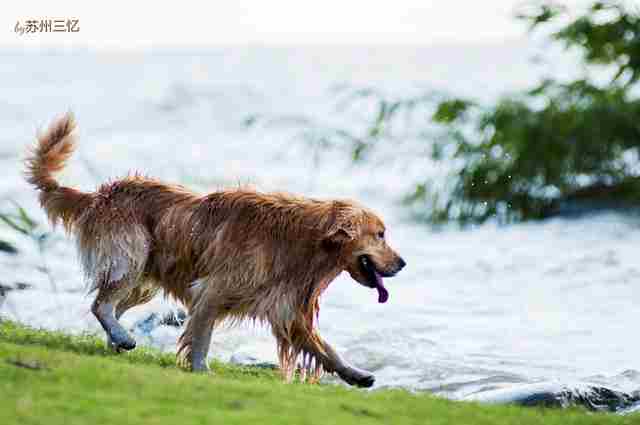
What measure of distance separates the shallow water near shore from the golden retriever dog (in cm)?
45

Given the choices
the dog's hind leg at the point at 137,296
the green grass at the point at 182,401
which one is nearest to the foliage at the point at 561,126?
the dog's hind leg at the point at 137,296

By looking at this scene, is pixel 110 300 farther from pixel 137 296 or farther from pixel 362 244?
pixel 362 244

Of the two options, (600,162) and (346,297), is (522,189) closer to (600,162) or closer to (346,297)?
(600,162)

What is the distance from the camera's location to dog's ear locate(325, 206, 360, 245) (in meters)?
8.81

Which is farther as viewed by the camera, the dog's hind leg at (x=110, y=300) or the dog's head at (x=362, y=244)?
the dog's hind leg at (x=110, y=300)

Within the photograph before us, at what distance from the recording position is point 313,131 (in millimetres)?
20719

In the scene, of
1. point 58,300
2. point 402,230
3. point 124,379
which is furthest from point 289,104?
point 124,379

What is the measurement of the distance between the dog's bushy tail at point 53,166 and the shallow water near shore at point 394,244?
0.32 meters

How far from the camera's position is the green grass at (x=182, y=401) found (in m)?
6.36

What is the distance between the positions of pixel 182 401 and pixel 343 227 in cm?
246

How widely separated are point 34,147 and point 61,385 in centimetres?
325

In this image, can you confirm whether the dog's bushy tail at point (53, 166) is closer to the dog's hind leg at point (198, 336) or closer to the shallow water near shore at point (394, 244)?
the shallow water near shore at point (394, 244)

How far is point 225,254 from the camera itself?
28.9ft

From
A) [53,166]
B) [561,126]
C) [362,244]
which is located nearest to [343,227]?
[362,244]
